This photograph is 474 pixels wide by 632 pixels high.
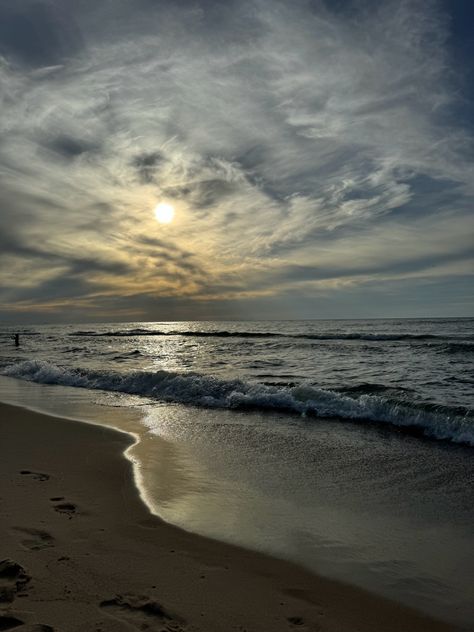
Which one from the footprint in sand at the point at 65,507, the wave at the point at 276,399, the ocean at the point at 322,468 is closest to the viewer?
the ocean at the point at 322,468

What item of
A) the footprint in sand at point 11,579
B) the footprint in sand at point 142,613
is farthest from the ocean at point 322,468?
the footprint in sand at point 11,579

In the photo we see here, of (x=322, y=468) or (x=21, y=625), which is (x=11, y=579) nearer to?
(x=21, y=625)

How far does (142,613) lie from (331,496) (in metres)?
3.02

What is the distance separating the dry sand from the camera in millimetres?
3064

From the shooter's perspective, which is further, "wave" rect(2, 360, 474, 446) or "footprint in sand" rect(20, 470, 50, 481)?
"wave" rect(2, 360, 474, 446)

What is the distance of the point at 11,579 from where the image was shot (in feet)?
11.2

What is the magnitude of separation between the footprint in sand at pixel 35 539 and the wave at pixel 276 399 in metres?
6.85

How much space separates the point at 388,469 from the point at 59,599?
481 centimetres

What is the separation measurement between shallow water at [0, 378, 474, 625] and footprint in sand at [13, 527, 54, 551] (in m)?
1.20

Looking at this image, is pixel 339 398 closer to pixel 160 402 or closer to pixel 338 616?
pixel 160 402

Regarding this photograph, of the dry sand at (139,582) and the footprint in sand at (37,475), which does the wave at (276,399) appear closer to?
the dry sand at (139,582)

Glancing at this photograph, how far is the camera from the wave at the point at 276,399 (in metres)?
8.92

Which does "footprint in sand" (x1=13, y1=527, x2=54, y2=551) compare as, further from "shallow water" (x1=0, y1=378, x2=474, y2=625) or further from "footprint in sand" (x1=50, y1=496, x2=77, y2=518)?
"shallow water" (x1=0, y1=378, x2=474, y2=625)

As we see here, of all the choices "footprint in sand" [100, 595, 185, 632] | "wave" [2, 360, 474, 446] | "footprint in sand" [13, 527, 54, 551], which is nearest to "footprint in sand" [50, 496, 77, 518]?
"footprint in sand" [13, 527, 54, 551]
